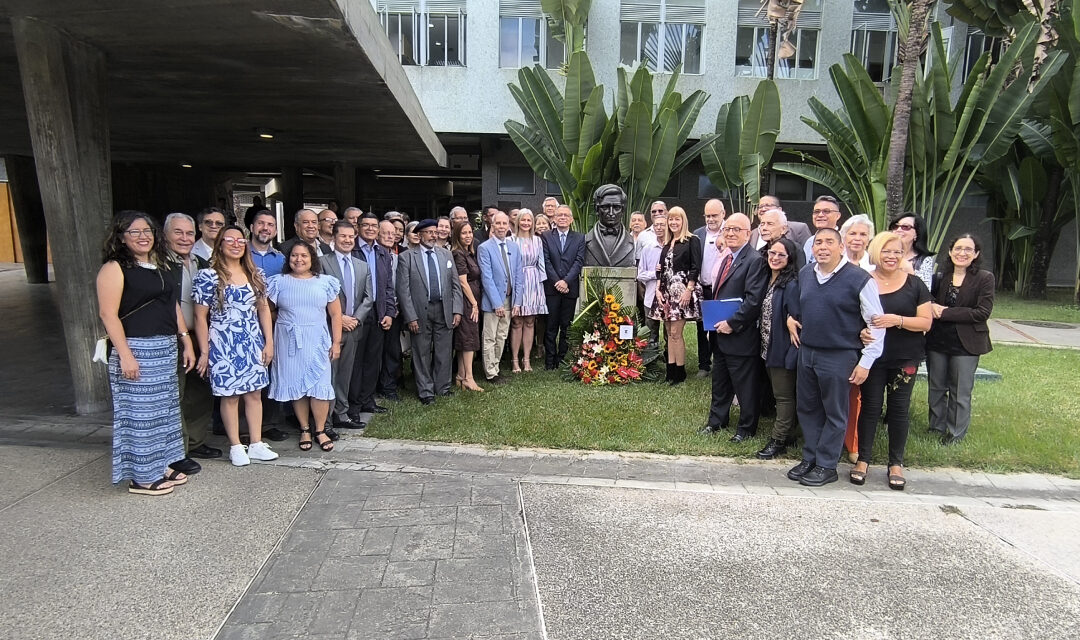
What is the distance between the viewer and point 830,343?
4348 mm

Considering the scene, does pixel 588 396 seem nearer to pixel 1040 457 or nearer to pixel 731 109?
pixel 1040 457

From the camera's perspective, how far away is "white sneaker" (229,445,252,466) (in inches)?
183

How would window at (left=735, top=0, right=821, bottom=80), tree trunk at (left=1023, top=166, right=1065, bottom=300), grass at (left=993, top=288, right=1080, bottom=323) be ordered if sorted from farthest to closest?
window at (left=735, top=0, right=821, bottom=80), tree trunk at (left=1023, top=166, right=1065, bottom=300), grass at (left=993, top=288, right=1080, bottom=323)

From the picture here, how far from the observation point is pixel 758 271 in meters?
5.14

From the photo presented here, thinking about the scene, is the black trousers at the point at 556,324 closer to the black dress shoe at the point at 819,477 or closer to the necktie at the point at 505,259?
the necktie at the point at 505,259

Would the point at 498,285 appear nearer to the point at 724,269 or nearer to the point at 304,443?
the point at 724,269

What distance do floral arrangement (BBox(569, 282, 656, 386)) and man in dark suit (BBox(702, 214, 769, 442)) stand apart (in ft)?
5.41

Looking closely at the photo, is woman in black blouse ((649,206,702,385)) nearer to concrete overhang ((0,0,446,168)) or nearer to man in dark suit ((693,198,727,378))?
man in dark suit ((693,198,727,378))

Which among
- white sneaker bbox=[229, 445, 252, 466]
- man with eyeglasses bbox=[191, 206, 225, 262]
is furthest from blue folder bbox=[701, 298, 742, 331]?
man with eyeglasses bbox=[191, 206, 225, 262]

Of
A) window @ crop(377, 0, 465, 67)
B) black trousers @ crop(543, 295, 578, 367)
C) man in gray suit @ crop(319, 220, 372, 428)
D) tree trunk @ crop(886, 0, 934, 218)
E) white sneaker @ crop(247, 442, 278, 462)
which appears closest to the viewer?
white sneaker @ crop(247, 442, 278, 462)

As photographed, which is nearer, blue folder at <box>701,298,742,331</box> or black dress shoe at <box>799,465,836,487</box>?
black dress shoe at <box>799,465,836,487</box>

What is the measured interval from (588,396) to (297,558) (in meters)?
3.75

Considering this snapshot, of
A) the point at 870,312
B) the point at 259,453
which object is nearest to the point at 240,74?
the point at 259,453

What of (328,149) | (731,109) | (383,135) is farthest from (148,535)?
(731,109)
